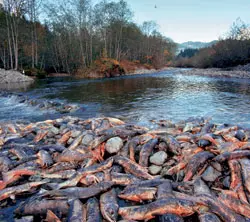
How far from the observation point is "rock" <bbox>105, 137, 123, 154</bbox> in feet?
16.4

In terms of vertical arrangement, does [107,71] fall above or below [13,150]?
above

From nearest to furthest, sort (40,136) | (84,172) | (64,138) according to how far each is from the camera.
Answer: (84,172) < (64,138) < (40,136)

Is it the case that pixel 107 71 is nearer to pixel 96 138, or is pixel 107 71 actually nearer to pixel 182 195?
pixel 96 138

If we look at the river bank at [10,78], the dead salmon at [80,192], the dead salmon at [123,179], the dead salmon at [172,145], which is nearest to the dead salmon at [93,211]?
the dead salmon at [80,192]

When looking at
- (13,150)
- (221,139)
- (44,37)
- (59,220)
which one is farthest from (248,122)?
(44,37)

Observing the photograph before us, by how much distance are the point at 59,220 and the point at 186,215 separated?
1928mm

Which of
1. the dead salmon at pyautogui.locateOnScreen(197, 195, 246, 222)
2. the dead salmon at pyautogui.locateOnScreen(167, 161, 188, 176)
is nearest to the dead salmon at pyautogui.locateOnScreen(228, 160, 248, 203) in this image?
the dead salmon at pyautogui.locateOnScreen(197, 195, 246, 222)

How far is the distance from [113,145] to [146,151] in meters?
0.89

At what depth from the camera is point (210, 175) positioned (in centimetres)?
390

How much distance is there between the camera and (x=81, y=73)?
116 feet

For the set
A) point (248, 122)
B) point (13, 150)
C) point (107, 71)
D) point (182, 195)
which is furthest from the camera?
point (107, 71)

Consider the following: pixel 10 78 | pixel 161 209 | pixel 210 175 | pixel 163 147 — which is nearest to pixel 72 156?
pixel 163 147

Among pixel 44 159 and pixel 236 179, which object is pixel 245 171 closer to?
pixel 236 179

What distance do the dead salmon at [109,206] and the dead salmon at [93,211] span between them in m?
0.07
